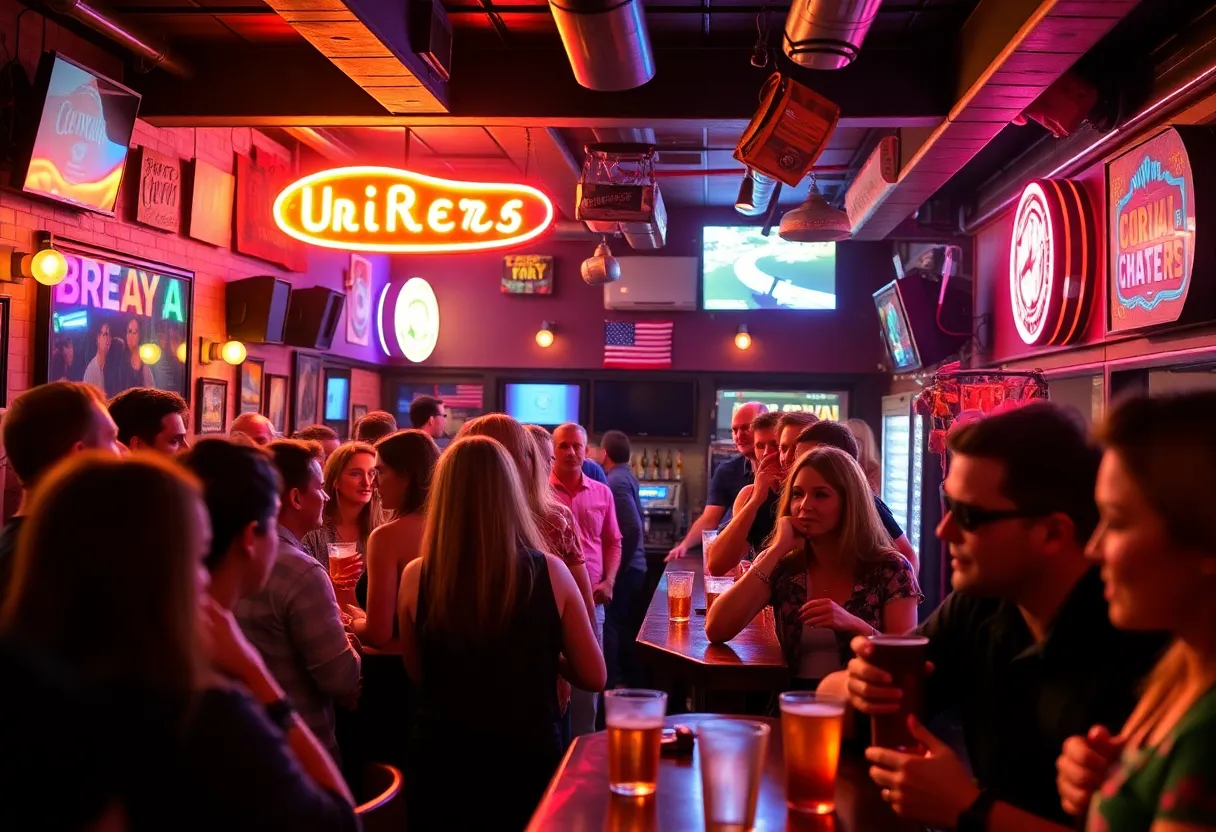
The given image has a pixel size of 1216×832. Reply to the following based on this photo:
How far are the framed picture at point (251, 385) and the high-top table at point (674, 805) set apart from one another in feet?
18.3

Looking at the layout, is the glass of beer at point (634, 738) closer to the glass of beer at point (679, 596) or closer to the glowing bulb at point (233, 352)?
the glass of beer at point (679, 596)

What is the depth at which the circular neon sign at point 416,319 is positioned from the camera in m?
9.84

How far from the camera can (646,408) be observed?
1063 cm

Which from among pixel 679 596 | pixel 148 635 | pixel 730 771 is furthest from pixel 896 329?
pixel 148 635

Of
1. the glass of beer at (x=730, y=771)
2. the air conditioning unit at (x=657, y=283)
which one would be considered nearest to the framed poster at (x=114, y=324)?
the glass of beer at (x=730, y=771)

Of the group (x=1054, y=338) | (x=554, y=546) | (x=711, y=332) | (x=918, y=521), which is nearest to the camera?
(x=554, y=546)

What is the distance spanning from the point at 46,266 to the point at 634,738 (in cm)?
420

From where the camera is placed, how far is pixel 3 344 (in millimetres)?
4750

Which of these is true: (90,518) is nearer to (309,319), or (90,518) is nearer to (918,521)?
(309,319)

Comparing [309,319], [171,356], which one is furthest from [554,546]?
[309,319]

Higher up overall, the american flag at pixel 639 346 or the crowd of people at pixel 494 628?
the american flag at pixel 639 346

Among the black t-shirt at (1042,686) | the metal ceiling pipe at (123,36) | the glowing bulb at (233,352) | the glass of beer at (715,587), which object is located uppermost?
the metal ceiling pipe at (123,36)

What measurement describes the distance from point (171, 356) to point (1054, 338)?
4948 mm

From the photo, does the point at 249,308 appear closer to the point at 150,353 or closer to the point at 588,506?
the point at 150,353
